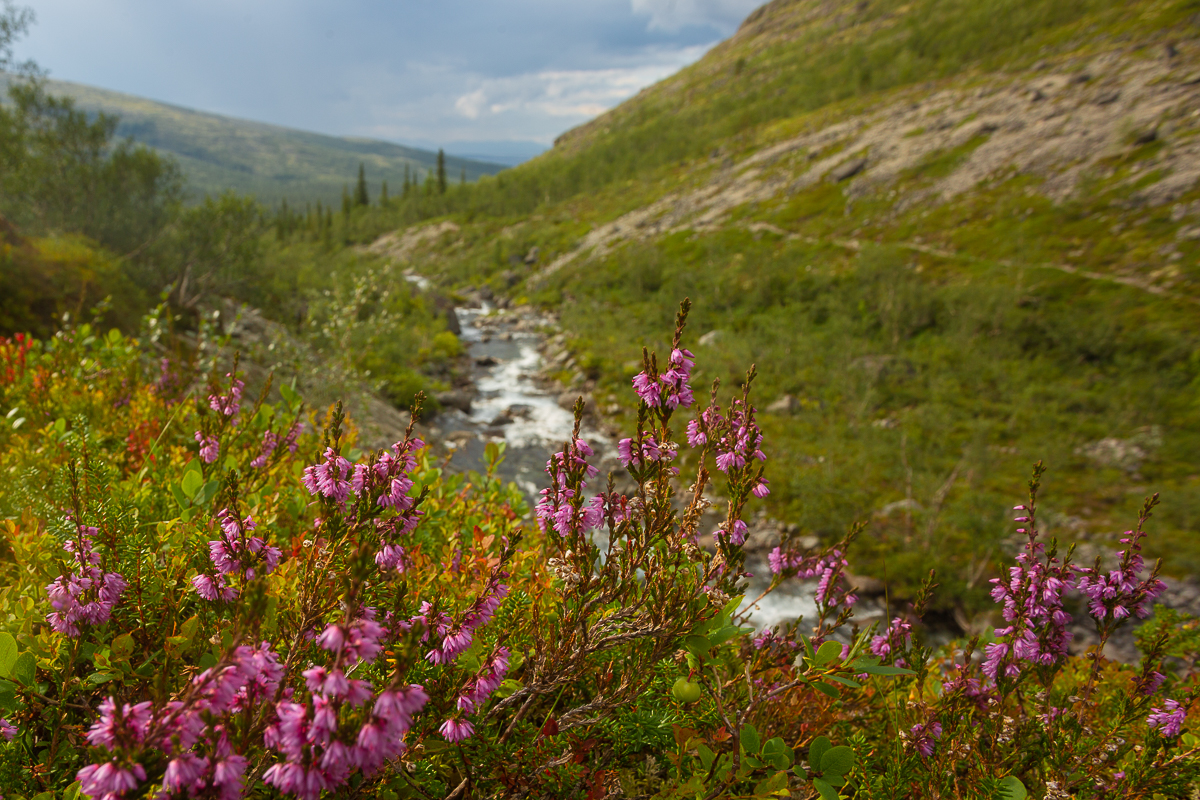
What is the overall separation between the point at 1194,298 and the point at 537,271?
60.4m

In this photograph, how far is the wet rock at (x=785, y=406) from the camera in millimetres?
26359

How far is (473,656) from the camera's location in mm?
2145

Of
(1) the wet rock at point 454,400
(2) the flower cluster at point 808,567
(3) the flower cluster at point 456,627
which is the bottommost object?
(1) the wet rock at point 454,400

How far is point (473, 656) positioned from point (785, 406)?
26.4 meters

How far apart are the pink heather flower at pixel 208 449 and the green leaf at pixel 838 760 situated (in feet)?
12.4

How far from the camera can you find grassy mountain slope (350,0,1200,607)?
19.6 meters

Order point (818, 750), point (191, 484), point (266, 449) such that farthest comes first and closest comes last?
point (266, 449) < point (191, 484) < point (818, 750)

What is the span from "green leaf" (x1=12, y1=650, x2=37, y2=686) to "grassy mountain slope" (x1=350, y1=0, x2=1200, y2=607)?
4337 mm

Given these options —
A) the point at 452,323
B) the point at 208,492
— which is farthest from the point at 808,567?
the point at 452,323

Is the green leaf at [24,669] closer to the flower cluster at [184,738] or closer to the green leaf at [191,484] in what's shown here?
the flower cluster at [184,738]

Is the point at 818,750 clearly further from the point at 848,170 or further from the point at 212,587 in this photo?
the point at 848,170

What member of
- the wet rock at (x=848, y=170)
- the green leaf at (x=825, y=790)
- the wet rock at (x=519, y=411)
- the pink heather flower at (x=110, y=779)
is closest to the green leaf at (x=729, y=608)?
the green leaf at (x=825, y=790)

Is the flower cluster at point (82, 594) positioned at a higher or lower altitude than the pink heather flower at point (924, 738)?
higher

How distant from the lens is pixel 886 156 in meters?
61.7
